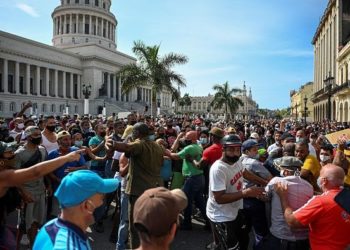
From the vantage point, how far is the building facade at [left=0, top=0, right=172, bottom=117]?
57875 mm

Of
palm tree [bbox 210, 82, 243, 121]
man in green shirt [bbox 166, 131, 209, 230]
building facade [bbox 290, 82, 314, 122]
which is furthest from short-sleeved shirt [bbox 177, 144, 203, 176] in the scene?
building facade [bbox 290, 82, 314, 122]

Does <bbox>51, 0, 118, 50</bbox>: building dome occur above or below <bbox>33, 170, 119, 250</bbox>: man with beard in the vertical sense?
above

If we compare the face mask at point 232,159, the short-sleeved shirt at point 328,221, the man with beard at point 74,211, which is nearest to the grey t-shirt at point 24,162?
the face mask at point 232,159

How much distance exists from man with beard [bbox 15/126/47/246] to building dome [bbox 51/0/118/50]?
80147 millimetres

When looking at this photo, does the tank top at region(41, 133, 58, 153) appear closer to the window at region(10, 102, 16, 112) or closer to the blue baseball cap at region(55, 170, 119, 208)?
the blue baseball cap at region(55, 170, 119, 208)

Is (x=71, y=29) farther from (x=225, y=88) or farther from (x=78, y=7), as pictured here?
(x=225, y=88)

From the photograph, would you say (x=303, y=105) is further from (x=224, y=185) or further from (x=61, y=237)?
(x=61, y=237)

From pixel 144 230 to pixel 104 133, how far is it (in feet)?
22.5

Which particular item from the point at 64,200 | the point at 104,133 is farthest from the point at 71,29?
the point at 64,200

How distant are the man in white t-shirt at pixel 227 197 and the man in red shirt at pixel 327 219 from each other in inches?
28.8

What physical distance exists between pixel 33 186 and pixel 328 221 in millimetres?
4368

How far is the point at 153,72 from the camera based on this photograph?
25.8m

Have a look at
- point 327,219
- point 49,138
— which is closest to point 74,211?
point 327,219

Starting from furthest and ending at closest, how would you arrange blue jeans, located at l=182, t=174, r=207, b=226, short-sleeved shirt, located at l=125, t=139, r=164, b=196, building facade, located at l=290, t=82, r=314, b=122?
building facade, located at l=290, t=82, r=314, b=122, blue jeans, located at l=182, t=174, r=207, b=226, short-sleeved shirt, located at l=125, t=139, r=164, b=196
